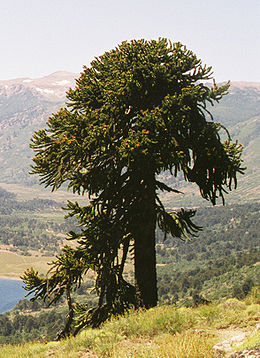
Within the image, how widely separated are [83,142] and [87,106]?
83.1 inches

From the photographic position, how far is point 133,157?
38.6 ft

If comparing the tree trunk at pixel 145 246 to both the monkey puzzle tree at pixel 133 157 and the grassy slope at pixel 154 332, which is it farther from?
the grassy slope at pixel 154 332

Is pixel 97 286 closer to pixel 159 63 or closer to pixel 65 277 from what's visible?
pixel 65 277

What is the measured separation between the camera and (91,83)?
13875mm

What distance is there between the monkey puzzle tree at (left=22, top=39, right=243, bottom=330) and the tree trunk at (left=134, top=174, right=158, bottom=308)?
3cm

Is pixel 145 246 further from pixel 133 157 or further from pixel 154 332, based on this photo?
pixel 154 332

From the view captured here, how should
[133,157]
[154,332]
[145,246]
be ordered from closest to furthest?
1. [154,332]
2. [133,157]
3. [145,246]

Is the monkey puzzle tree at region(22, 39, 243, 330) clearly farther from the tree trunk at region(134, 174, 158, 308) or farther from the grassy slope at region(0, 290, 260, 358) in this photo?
the grassy slope at region(0, 290, 260, 358)

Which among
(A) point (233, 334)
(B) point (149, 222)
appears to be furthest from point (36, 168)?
(A) point (233, 334)

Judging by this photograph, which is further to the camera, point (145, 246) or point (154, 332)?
point (145, 246)

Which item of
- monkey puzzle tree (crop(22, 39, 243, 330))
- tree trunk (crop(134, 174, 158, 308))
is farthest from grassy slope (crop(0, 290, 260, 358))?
monkey puzzle tree (crop(22, 39, 243, 330))

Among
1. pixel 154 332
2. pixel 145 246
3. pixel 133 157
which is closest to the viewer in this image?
pixel 154 332

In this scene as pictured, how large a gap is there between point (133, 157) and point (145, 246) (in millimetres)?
3397

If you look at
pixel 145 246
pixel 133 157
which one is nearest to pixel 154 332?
pixel 145 246
